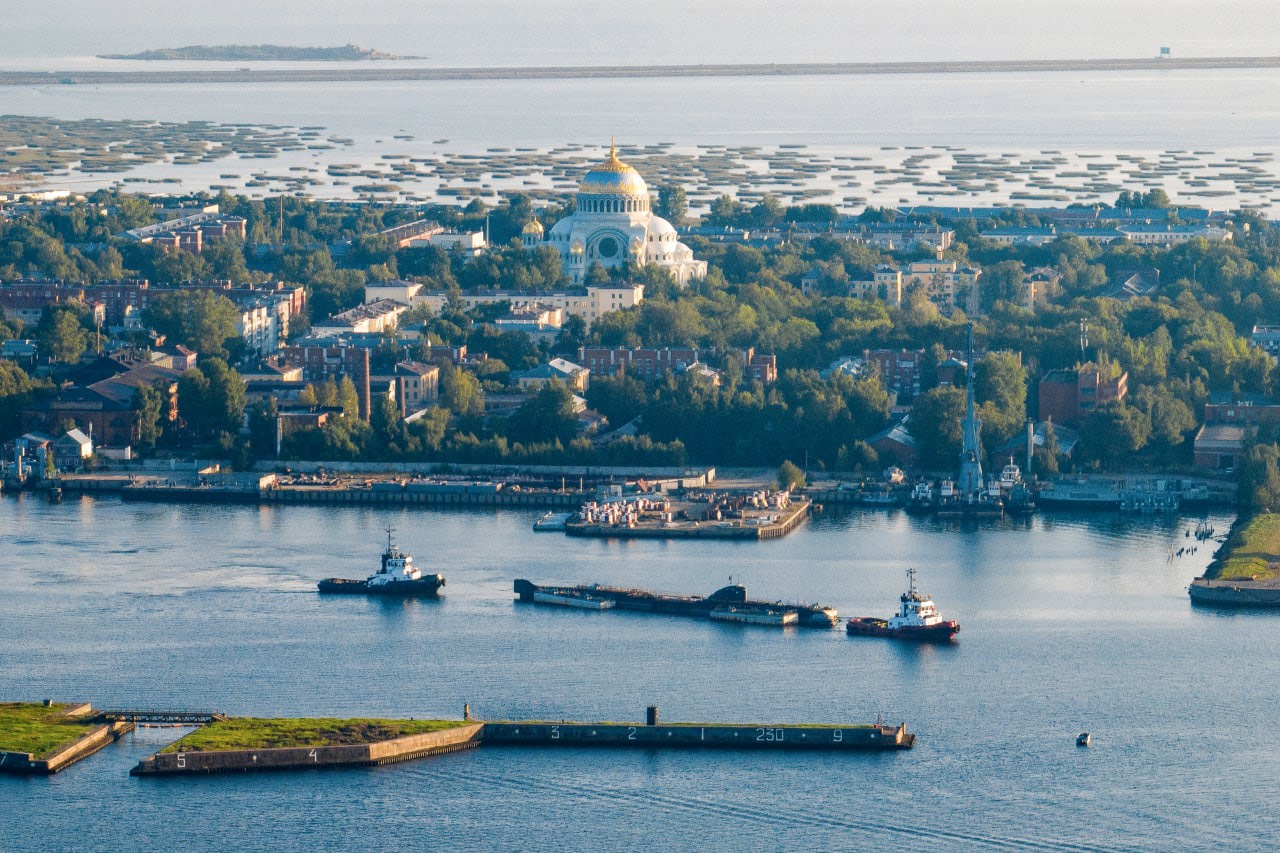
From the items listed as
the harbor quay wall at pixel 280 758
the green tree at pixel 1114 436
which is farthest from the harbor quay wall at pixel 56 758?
the green tree at pixel 1114 436

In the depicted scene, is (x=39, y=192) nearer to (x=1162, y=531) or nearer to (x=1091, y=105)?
(x=1162, y=531)

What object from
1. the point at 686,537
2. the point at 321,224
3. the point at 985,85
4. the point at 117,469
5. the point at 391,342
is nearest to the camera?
the point at 686,537

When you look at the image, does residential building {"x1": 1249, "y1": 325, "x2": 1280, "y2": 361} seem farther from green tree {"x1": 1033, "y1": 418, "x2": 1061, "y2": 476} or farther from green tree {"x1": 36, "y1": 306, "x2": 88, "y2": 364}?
green tree {"x1": 36, "y1": 306, "x2": 88, "y2": 364}

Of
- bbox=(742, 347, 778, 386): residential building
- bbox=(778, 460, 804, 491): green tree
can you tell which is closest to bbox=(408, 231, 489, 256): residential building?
bbox=(742, 347, 778, 386): residential building

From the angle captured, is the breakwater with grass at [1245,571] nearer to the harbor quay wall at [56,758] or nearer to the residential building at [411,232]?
the harbor quay wall at [56,758]

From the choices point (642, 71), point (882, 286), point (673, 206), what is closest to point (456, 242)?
point (673, 206)

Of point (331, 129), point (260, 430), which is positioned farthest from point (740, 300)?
point (331, 129)
